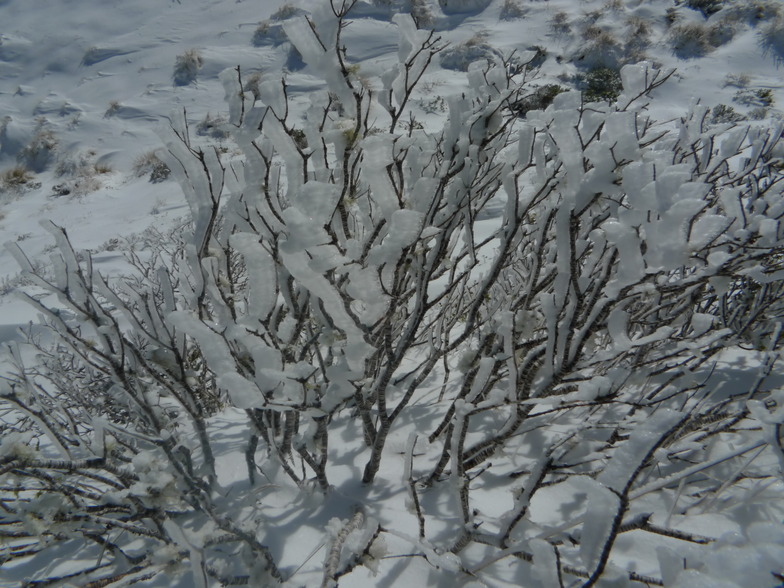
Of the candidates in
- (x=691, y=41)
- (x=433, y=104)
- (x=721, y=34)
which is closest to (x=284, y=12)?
Result: (x=433, y=104)

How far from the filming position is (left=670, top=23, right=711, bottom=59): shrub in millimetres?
10273

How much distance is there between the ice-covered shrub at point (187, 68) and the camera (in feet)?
39.3

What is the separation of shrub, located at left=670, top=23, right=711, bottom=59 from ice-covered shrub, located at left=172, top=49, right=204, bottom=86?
482 inches

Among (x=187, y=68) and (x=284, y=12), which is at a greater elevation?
(x=284, y=12)

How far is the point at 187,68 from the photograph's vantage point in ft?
39.6

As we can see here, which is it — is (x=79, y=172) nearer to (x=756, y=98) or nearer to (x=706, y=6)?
(x=756, y=98)

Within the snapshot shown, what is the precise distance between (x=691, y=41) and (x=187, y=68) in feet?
42.0

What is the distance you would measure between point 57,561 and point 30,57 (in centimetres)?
1785

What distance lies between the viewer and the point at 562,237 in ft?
3.03

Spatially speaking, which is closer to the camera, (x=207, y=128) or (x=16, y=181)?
(x=16, y=181)

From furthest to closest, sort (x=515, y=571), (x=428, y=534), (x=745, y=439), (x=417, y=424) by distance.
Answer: (x=417, y=424) < (x=745, y=439) < (x=428, y=534) < (x=515, y=571)

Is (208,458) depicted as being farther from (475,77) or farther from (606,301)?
(475,77)

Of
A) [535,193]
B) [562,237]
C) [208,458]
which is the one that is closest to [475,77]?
[535,193]

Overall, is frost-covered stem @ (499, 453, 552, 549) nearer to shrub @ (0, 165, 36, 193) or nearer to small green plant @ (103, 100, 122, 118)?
shrub @ (0, 165, 36, 193)
